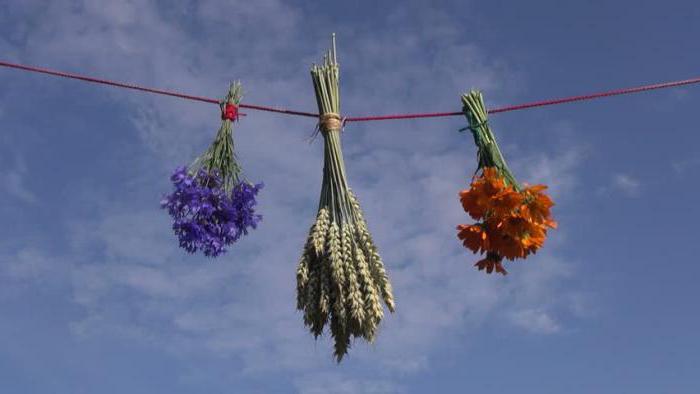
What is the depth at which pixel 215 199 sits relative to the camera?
15.2 feet

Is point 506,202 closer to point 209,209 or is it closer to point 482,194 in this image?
point 482,194

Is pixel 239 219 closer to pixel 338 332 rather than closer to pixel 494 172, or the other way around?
pixel 338 332

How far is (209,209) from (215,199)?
0.36 feet

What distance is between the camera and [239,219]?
15.4ft

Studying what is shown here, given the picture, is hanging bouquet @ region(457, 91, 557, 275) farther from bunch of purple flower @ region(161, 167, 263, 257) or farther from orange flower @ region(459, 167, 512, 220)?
bunch of purple flower @ region(161, 167, 263, 257)

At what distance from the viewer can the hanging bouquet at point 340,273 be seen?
3830mm

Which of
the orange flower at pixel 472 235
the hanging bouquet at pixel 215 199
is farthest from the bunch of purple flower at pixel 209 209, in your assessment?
the orange flower at pixel 472 235

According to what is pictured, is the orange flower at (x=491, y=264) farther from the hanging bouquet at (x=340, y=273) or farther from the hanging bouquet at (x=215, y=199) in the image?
the hanging bouquet at (x=215, y=199)

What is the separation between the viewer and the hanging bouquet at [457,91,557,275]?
4.05 metres

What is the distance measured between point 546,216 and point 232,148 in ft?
6.01

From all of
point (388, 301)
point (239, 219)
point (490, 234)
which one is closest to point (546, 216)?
point (490, 234)

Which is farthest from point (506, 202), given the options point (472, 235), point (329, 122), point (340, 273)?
point (329, 122)

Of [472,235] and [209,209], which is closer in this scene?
[472,235]

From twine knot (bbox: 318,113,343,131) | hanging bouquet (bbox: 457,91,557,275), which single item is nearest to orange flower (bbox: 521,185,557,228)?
hanging bouquet (bbox: 457,91,557,275)
